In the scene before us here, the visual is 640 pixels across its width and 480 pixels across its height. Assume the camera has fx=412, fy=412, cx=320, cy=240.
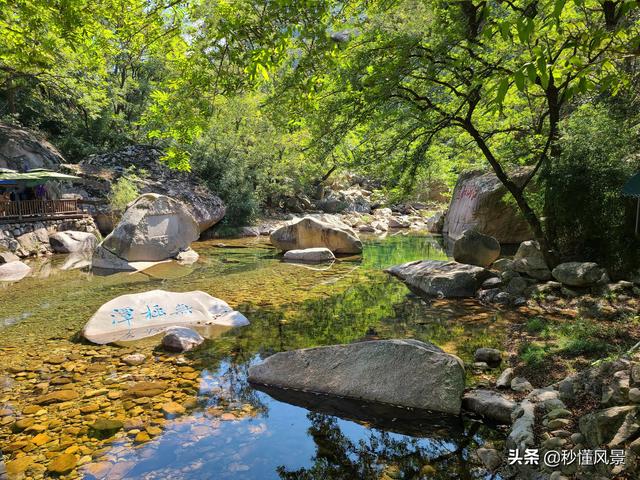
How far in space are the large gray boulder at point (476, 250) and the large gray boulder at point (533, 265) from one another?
1.42m

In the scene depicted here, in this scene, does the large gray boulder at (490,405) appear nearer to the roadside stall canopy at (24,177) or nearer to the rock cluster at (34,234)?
the rock cluster at (34,234)

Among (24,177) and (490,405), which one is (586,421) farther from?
(24,177)

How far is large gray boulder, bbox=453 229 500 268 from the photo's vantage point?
39.2 feet

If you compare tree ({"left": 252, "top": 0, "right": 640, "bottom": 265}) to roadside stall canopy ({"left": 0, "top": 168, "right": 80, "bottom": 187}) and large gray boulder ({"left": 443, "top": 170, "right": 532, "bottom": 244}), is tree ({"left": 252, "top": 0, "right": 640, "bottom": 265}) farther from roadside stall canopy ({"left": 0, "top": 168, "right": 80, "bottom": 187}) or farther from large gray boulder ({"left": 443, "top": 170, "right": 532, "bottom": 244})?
roadside stall canopy ({"left": 0, "top": 168, "right": 80, "bottom": 187})

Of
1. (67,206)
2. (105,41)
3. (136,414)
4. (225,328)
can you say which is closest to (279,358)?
(136,414)

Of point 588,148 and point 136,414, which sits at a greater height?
point 588,148

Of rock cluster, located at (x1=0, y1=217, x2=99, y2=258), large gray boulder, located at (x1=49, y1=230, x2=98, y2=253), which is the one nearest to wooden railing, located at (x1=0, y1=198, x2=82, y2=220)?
rock cluster, located at (x1=0, y1=217, x2=99, y2=258)

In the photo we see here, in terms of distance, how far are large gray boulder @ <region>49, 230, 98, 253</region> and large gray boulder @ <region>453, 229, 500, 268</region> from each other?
14.7m

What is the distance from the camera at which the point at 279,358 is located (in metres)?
5.34

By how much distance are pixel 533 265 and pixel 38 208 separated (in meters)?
18.8

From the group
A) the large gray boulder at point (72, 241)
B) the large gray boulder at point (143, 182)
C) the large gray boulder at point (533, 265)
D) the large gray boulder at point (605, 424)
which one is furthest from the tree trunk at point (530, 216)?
the large gray boulder at point (72, 241)

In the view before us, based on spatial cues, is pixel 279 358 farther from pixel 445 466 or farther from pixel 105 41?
pixel 105 41

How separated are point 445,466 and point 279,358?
2.44 m

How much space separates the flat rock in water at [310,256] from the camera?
14906 mm
